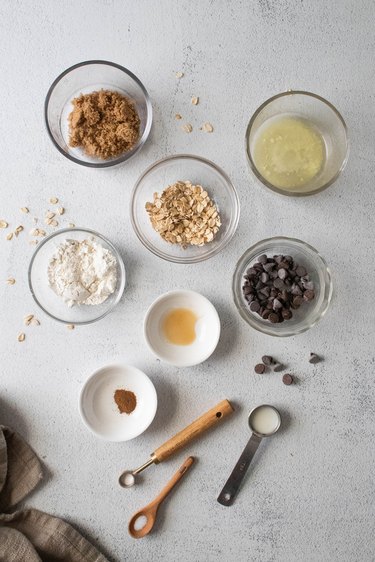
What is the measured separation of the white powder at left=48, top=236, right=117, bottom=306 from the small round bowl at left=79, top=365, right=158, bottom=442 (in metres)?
0.27

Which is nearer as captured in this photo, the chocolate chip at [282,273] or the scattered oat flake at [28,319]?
the chocolate chip at [282,273]

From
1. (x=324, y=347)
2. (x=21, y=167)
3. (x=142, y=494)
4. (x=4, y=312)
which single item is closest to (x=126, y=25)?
(x=21, y=167)

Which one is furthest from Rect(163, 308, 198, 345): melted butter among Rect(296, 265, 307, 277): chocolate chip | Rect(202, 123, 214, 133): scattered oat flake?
Rect(202, 123, 214, 133): scattered oat flake

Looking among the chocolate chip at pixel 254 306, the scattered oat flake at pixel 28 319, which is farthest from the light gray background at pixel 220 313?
the chocolate chip at pixel 254 306

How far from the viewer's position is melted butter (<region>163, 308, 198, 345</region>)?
6.94 feet

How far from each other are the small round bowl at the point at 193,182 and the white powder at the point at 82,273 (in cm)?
17

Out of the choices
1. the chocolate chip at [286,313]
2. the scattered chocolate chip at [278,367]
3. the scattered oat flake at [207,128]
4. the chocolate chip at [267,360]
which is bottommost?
the scattered chocolate chip at [278,367]

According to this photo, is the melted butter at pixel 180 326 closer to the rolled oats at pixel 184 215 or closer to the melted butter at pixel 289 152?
the rolled oats at pixel 184 215

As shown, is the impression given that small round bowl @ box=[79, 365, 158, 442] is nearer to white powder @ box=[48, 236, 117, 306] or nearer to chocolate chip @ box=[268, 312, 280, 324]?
white powder @ box=[48, 236, 117, 306]

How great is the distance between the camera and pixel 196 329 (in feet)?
6.97

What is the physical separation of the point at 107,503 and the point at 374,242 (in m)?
1.39

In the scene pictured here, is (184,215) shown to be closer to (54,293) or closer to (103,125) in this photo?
(103,125)

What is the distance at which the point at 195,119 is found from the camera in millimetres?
2133

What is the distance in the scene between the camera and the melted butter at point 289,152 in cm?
204
